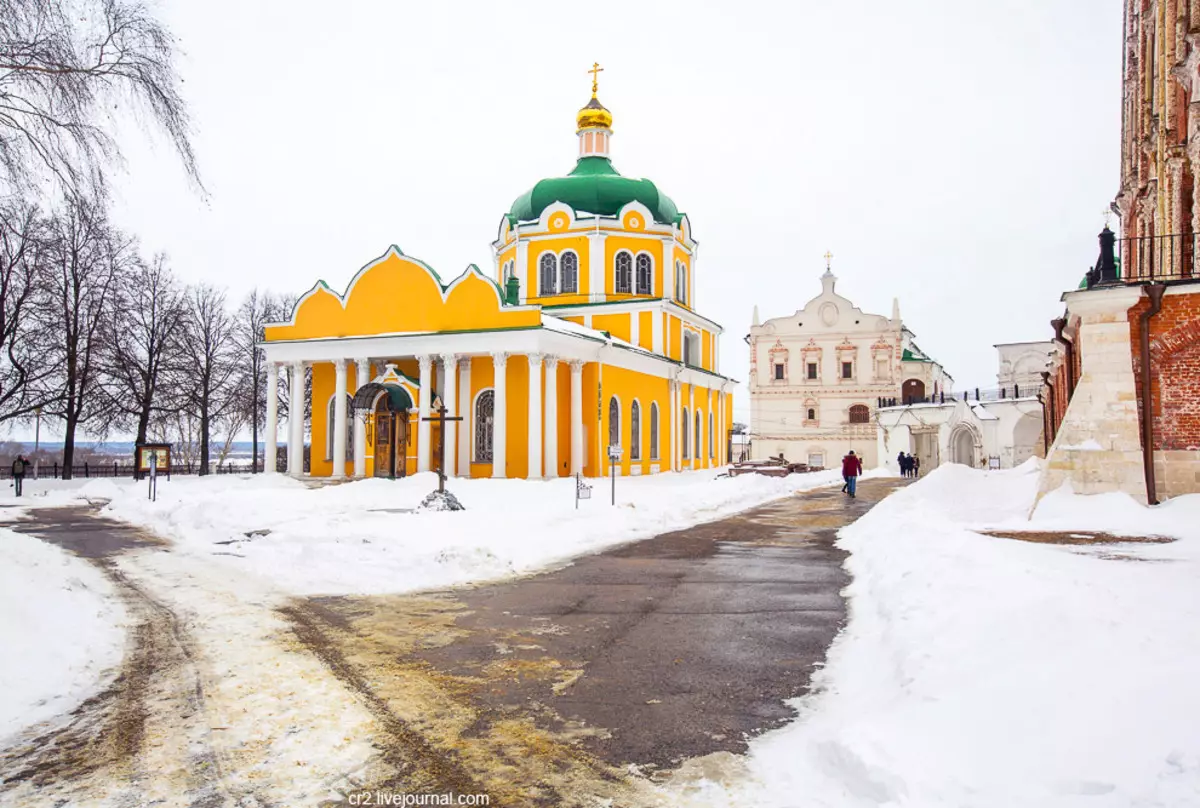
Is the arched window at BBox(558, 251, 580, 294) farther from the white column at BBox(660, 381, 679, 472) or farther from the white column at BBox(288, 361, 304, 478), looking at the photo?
the white column at BBox(288, 361, 304, 478)

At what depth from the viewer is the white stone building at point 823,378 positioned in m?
53.9

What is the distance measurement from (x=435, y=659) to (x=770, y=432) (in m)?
50.3

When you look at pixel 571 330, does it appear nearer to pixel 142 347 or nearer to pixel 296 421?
pixel 296 421

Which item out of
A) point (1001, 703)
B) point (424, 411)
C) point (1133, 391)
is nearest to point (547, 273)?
point (424, 411)

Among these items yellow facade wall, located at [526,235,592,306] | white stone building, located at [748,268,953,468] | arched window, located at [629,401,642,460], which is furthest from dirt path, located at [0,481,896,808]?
white stone building, located at [748,268,953,468]

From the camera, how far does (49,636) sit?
707cm

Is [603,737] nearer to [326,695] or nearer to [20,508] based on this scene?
[326,695]

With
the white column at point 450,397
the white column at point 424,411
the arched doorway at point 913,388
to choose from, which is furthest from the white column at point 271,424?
the arched doorway at point 913,388

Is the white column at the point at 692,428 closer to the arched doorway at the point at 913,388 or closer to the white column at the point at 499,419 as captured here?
the white column at the point at 499,419

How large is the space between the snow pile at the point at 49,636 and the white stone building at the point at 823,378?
48.3m

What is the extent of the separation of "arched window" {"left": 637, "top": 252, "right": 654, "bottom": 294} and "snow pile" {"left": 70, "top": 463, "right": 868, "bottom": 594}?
14.1 meters

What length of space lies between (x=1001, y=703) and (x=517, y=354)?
2537cm

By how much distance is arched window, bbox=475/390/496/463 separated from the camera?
29.7 meters

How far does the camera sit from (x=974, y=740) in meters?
3.94
